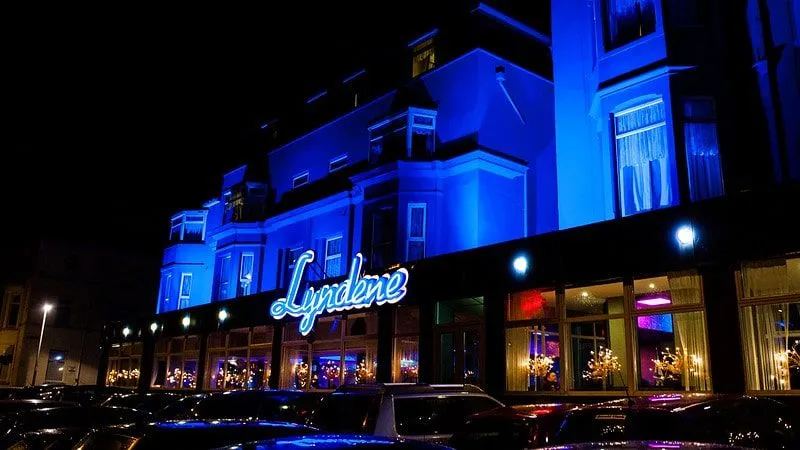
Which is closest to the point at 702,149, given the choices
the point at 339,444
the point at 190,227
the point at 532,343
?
the point at 532,343

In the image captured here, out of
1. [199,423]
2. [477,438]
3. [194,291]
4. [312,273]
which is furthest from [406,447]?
[194,291]

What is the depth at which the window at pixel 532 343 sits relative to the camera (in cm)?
1619

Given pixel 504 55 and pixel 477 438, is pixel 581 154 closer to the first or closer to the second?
pixel 504 55

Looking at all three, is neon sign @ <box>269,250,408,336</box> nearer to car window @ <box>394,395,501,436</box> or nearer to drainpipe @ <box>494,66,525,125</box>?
drainpipe @ <box>494,66,525,125</box>

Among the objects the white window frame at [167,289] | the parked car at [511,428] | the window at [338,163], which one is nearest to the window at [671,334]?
the parked car at [511,428]

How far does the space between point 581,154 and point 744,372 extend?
299 inches

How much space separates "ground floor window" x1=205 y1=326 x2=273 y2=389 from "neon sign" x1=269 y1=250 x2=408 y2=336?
9.50ft

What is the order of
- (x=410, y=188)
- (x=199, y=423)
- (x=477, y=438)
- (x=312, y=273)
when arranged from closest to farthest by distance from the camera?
(x=199, y=423)
(x=477, y=438)
(x=410, y=188)
(x=312, y=273)

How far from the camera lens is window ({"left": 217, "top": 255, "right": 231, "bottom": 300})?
31.1 m

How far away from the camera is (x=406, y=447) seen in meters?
4.21

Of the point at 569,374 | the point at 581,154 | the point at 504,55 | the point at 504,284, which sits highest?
the point at 504,55

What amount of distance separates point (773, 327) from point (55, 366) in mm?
49835

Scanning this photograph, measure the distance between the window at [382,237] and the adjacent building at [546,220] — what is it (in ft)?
0.25

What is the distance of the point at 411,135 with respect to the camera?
77.4 ft
